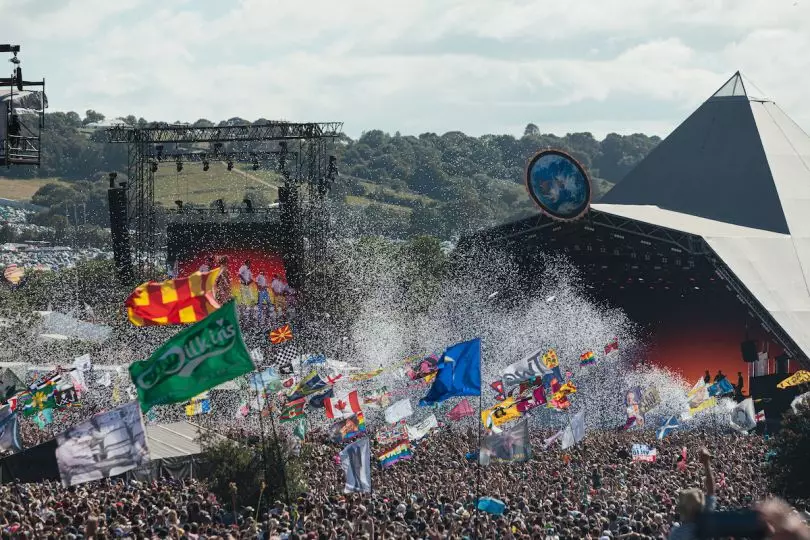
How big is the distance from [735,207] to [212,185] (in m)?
97.8

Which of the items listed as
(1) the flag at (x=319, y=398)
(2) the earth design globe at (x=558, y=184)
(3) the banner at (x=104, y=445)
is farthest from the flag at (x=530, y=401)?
(2) the earth design globe at (x=558, y=184)

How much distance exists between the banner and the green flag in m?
0.32

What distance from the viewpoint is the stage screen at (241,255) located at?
51.7 m

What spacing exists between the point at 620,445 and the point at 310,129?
2430 centimetres

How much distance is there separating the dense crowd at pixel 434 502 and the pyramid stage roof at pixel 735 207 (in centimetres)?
1810

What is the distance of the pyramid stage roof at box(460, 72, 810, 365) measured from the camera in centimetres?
4722

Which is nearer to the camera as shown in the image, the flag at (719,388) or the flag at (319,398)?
the flag at (319,398)

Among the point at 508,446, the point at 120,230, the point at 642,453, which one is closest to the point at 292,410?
the point at 508,446

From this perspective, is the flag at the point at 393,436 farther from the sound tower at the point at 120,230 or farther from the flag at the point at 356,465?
the sound tower at the point at 120,230

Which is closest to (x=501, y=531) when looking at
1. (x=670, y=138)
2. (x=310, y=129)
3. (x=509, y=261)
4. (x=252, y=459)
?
(x=252, y=459)

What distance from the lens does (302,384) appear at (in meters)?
29.6

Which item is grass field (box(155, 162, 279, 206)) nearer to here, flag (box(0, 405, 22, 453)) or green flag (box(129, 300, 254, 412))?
→ flag (box(0, 405, 22, 453))

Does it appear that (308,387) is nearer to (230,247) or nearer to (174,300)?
(174,300)

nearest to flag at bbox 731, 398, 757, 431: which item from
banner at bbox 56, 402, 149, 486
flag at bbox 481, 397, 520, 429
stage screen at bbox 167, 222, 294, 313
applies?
flag at bbox 481, 397, 520, 429
